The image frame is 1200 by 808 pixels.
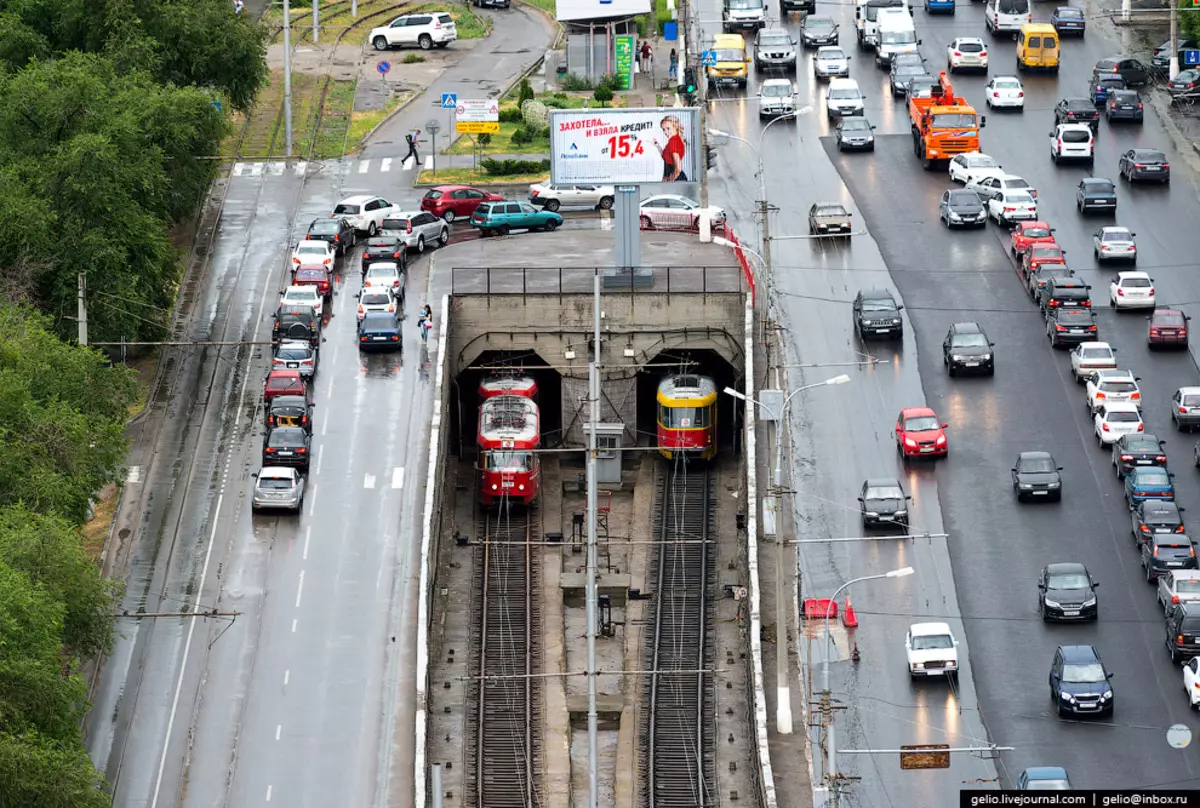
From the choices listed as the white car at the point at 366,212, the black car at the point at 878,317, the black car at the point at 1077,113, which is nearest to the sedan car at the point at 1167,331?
the black car at the point at 878,317

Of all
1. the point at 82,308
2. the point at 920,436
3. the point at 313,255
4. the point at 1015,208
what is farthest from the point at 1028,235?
the point at 82,308

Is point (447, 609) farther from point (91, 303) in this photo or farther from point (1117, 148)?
point (1117, 148)

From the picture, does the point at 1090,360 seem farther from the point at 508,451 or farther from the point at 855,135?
the point at 855,135

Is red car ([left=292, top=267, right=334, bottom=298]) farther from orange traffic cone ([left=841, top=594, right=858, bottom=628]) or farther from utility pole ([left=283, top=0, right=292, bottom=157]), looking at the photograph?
orange traffic cone ([left=841, top=594, right=858, bottom=628])

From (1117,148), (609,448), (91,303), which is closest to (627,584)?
(609,448)

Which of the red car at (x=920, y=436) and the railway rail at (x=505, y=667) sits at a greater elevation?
the red car at (x=920, y=436)

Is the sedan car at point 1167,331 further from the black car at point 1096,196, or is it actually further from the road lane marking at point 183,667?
the road lane marking at point 183,667
